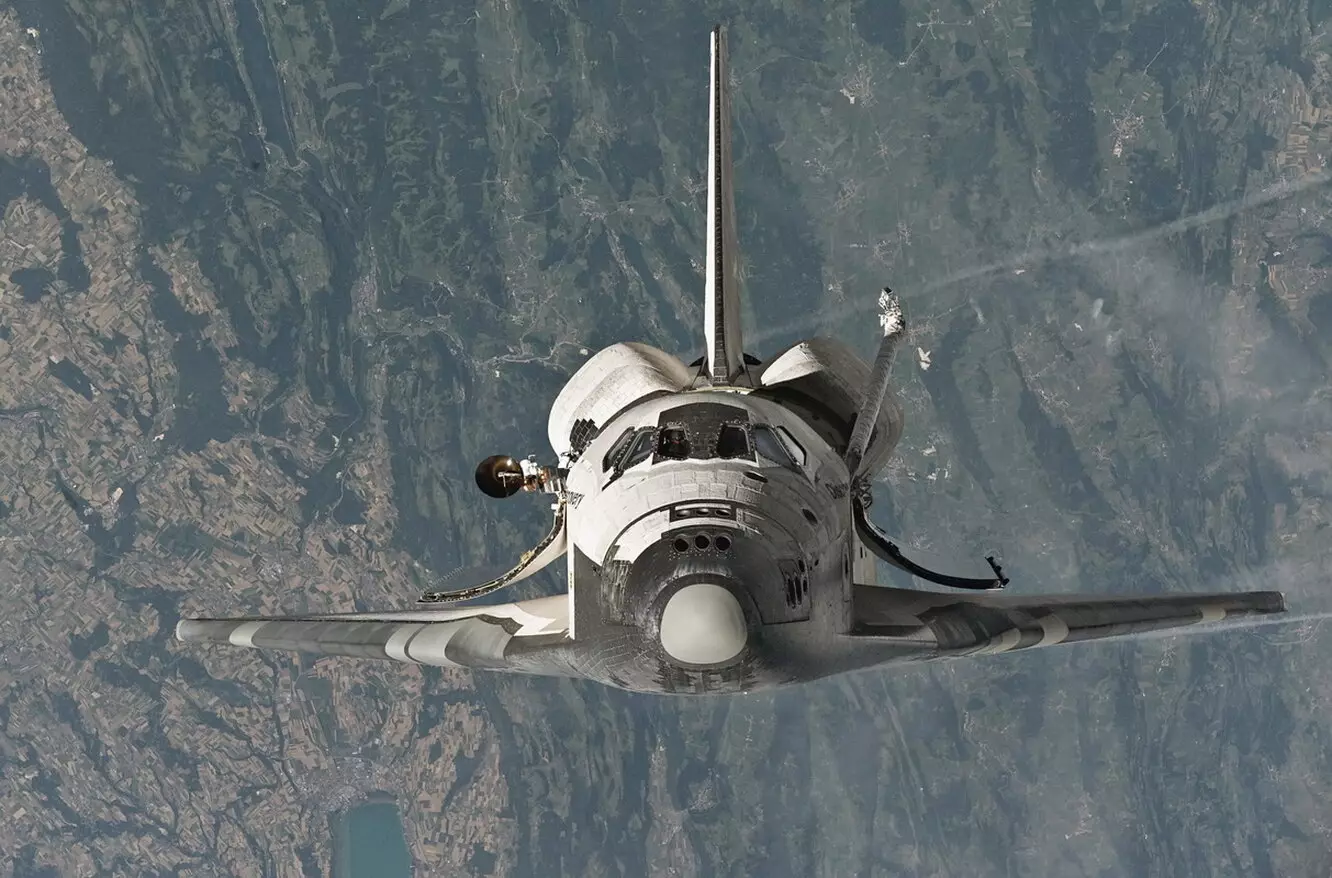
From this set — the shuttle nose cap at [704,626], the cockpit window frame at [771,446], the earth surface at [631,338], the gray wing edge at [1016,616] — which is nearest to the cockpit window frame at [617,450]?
the cockpit window frame at [771,446]

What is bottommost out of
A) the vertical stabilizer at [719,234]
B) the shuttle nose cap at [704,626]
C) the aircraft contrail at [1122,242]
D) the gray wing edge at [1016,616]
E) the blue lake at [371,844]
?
the blue lake at [371,844]

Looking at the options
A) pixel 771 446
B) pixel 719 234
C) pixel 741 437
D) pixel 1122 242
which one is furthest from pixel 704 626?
pixel 1122 242

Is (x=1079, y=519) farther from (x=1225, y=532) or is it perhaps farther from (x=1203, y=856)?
(x=1203, y=856)

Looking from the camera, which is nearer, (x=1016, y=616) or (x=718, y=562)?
(x=718, y=562)

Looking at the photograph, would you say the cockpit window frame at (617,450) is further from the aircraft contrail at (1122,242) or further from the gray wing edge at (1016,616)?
the aircraft contrail at (1122,242)

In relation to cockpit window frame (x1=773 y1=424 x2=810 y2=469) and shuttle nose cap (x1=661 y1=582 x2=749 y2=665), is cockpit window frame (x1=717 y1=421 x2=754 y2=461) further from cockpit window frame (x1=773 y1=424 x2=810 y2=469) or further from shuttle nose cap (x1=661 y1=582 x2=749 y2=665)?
shuttle nose cap (x1=661 y1=582 x2=749 y2=665)

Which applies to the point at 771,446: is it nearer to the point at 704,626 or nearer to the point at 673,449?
the point at 673,449

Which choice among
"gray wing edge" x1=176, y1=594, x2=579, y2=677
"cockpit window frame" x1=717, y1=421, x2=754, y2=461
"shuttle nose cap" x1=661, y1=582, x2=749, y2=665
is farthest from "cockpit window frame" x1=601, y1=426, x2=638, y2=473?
"shuttle nose cap" x1=661, y1=582, x2=749, y2=665
